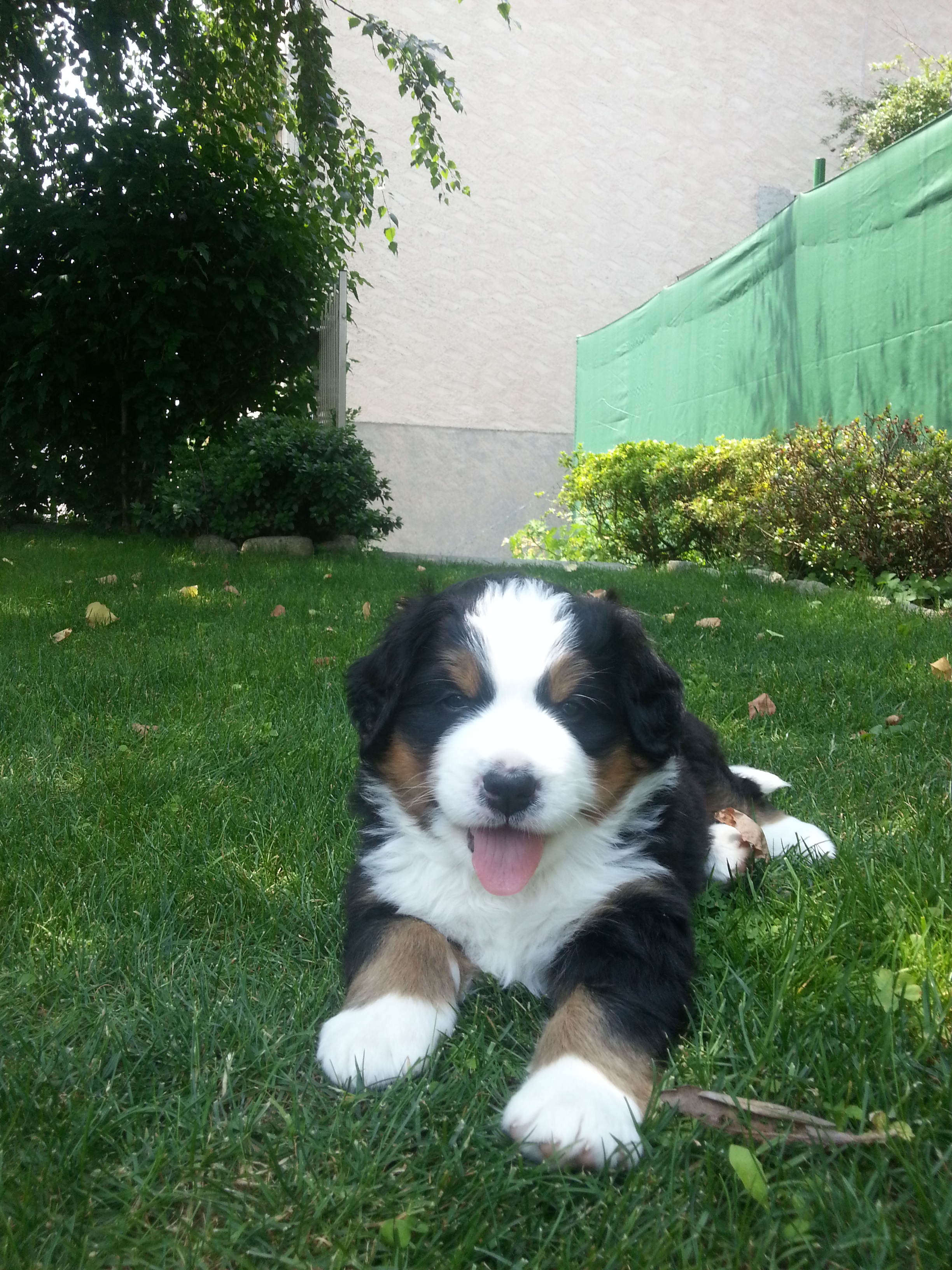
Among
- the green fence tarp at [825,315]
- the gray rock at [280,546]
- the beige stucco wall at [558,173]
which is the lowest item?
the gray rock at [280,546]

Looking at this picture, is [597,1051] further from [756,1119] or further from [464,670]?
[464,670]

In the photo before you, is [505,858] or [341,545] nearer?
[505,858]

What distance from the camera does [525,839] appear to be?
1952 mm

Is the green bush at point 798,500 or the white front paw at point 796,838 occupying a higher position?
the green bush at point 798,500

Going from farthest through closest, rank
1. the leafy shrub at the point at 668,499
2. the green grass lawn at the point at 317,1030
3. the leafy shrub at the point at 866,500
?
the leafy shrub at the point at 668,499
the leafy shrub at the point at 866,500
the green grass lawn at the point at 317,1030

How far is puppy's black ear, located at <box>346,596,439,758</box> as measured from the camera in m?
2.15

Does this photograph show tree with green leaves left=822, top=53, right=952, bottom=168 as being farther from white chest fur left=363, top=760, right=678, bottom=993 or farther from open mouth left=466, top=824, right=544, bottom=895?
open mouth left=466, top=824, right=544, bottom=895

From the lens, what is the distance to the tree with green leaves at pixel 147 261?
345 inches

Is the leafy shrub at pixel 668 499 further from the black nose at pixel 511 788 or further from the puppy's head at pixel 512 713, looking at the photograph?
the black nose at pixel 511 788

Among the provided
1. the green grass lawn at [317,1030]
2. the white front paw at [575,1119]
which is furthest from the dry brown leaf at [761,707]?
the white front paw at [575,1119]

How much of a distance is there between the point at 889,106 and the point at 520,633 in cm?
1736

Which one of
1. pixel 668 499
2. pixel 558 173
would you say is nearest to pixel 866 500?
pixel 668 499

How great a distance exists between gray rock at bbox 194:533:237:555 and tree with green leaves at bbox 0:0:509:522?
1594 millimetres

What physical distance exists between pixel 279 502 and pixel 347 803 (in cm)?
671
